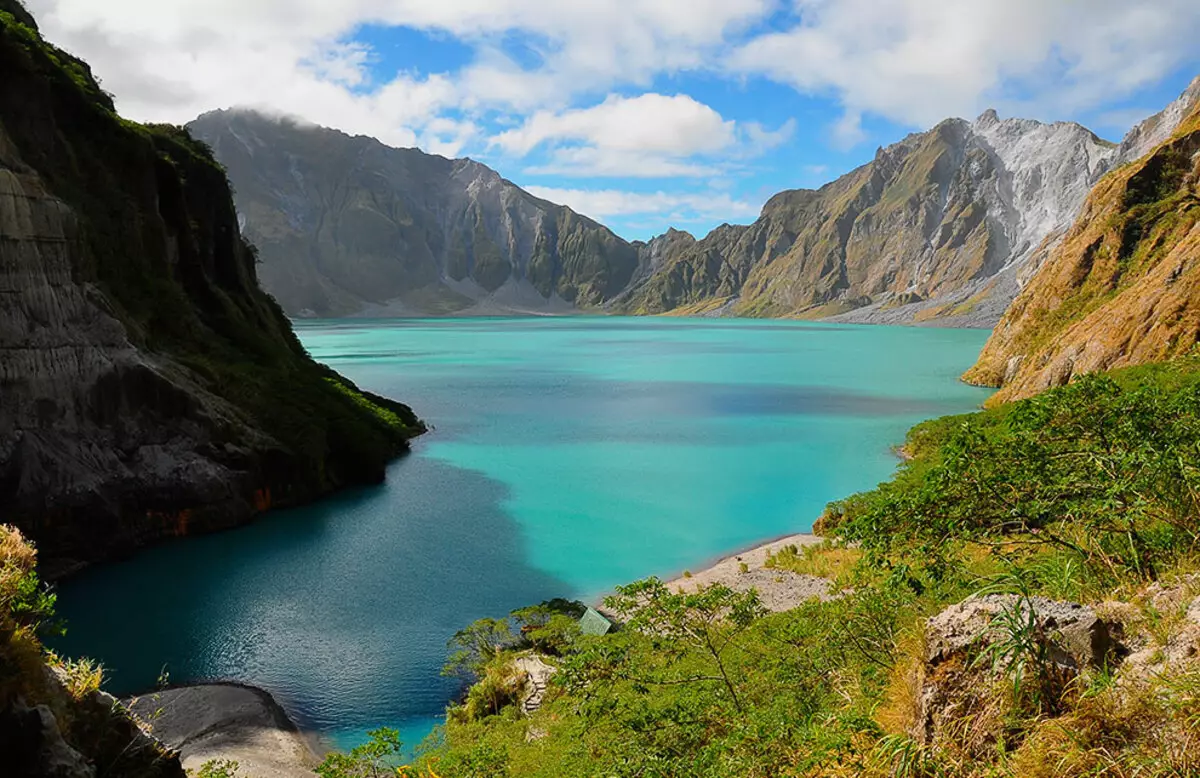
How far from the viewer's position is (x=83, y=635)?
76.2 feet

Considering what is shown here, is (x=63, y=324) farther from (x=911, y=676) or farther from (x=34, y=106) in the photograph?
(x=911, y=676)

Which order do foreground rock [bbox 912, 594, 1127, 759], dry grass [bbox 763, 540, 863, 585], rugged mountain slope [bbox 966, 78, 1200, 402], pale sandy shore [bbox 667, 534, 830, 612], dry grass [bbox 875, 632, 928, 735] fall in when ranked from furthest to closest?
rugged mountain slope [bbox 966, 78, 1200, 402], dry grass [bbox 763, 540, 863, 585], pale sandy shore [bbox 667, 534, 830, 612], dry grass [bbox 875, 632, 928, 735], foreground rock [bbox 912, 594, 1127, 759]

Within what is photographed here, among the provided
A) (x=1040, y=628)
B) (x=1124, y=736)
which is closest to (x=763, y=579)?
(x=1040, y=628)

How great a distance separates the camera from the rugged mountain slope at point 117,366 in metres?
28.3

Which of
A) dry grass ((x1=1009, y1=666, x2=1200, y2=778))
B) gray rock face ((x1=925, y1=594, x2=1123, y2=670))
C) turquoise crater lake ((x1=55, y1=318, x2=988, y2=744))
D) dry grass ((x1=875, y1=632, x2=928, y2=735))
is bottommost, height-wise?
turquoise crater lake ((x1=55, y1=318, x2=988, y2=744))

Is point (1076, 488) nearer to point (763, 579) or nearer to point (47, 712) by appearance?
point (47, 712)

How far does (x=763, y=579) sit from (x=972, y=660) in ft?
67.0

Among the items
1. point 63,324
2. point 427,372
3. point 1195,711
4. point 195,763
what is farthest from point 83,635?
point 427,372

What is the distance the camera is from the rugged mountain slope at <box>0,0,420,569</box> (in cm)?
2831

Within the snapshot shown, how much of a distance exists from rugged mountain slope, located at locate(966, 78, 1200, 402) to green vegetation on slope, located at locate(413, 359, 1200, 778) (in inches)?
1616

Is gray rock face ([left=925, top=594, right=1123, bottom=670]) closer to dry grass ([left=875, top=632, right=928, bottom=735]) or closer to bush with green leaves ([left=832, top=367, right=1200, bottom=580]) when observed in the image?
dry grass ([left=875, top=632, right=928, bottom=735])

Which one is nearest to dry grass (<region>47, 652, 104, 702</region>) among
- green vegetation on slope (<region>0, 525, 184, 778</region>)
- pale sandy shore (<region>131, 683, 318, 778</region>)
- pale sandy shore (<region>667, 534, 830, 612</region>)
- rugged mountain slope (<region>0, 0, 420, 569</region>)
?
green vegetation on slope (<region>0, 525, 184, 778</region>)

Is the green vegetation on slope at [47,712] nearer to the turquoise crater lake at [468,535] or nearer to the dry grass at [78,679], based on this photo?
the dry grass at [78,679]

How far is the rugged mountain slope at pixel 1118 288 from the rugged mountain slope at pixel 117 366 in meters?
47.5
